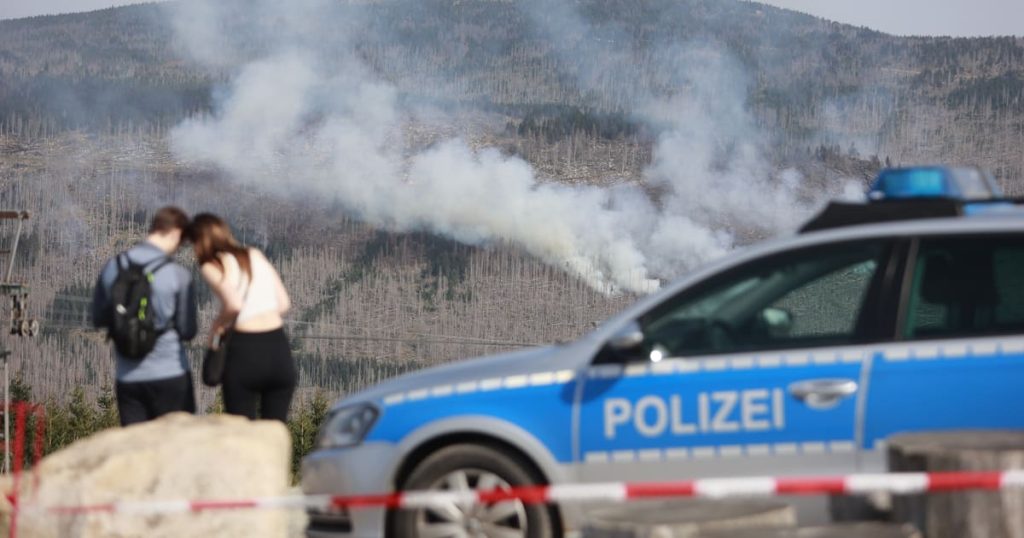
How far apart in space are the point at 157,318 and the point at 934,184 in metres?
3.72

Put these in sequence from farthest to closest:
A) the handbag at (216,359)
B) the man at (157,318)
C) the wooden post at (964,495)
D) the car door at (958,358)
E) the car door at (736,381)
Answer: the man at (157,318), the handbag at (216,359), the car door at (736,381), the car door at (958,358), the wooden post at (964,495)

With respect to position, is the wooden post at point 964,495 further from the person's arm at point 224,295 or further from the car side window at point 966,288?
the person's arm at point 224,295

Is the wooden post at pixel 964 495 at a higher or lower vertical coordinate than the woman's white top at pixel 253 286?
lower

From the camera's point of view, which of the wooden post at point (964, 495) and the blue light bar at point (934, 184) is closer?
the wooden post at point (964, 495)

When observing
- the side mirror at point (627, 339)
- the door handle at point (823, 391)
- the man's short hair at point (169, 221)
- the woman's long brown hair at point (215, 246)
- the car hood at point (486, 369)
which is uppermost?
the man's short hair at point (169, 221)

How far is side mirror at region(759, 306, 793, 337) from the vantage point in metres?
6.50

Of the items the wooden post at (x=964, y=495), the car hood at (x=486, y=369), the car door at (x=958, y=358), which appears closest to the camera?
the wooden post at (x=964, y=495)

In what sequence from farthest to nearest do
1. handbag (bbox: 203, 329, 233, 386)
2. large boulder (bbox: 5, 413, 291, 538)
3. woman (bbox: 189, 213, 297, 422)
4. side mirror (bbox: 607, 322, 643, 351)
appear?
1. woman (bbox: 189, 213, 297, 422)
2. handbag (bbox: 203, 329, 233, 386)
3. large boulder (bbox: 5, 413, 291, 538)
4. side mirror (bbox: 607, 322, 643, 351)

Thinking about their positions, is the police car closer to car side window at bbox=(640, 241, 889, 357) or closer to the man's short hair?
car side window at bbox=(640, 241, 889, 357)

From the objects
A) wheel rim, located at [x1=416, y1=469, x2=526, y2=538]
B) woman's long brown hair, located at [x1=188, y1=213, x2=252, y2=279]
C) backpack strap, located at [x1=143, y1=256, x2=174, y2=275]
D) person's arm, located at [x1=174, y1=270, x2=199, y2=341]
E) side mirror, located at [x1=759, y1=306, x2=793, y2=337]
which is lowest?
wheel rim, located at [x1=416, y1=469, x2=526, y2=538]

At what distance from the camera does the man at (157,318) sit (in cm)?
833

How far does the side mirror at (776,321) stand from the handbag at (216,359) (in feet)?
9.18

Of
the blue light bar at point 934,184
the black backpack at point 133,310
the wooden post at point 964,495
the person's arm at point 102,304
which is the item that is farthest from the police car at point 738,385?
the person's arm at point 102,304

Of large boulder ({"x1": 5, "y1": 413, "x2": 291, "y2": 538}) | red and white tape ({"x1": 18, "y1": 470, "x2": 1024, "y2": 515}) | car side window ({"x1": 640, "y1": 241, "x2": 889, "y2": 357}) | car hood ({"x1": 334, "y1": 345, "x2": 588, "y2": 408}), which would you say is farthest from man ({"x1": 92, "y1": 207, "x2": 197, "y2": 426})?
car side window ({"x1": 640, "y1": 241, "x2": 889, "y2": 357})
